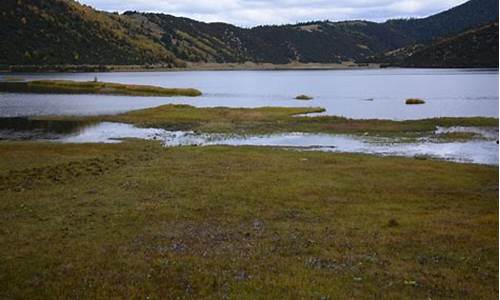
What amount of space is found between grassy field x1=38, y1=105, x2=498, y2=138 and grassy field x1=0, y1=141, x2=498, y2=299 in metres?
25.5

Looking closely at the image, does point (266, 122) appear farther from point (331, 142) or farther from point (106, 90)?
point (106, 90)

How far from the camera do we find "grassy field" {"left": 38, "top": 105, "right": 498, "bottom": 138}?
63006mm

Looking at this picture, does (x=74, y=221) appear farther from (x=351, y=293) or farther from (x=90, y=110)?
(x=90, y=110)

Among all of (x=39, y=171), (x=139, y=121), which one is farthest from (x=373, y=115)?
(x=39, y=171)

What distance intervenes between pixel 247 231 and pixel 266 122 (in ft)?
170

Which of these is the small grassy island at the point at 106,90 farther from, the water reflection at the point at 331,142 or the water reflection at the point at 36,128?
the water reflection at the point at 331,142

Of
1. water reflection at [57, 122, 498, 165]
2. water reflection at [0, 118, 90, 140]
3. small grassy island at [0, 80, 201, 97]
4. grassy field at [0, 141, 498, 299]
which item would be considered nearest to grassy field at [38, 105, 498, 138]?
water reflection at [57, 122, 498, 165]

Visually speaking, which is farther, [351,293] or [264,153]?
[264,153]

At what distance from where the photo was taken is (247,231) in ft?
68.3

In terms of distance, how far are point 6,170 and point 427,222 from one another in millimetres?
26086

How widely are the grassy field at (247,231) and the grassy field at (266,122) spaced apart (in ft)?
83.8

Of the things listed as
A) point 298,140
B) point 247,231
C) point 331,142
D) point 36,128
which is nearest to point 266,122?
point 298,140

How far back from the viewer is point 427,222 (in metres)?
22.0

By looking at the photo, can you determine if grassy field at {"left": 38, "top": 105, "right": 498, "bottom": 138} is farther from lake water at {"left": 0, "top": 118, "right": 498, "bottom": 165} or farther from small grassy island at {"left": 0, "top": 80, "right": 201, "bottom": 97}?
small grassy island at {"left": 0, "top": 80, "right": 201, "bottom": 97}
